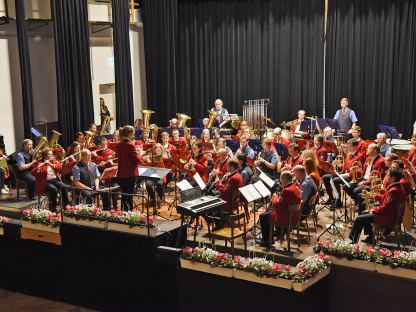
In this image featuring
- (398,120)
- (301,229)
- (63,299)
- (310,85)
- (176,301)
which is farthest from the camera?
(310,85)

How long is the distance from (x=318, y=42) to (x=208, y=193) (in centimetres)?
803

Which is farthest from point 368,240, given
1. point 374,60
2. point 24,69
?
point 24,69

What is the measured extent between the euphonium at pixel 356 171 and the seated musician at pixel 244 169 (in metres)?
1.72

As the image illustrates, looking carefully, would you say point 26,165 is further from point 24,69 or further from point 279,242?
point 279,242

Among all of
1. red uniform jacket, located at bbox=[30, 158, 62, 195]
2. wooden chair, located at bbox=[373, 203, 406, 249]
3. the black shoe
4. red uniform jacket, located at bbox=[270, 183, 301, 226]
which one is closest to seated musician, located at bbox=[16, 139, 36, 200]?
red uniform jacket, located at bbox=[30, 158, 62, 195]

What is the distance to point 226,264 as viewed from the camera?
7027 millimetres

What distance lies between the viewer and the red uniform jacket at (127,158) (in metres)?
9.22

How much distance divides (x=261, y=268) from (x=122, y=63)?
10.4m

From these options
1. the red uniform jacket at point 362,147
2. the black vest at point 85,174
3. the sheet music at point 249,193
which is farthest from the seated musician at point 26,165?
the red uniform jacket at point 362,147

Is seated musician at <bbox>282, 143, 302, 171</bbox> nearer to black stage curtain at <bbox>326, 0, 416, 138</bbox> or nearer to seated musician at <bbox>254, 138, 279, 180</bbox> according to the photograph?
seated musician at <bbox>254, 138, 279, 180</bbox>

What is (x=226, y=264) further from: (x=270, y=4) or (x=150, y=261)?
(x=270, y=4)

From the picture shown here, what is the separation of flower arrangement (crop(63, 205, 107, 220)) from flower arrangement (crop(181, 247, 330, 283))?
169 centimetres

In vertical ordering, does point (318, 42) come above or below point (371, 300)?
above

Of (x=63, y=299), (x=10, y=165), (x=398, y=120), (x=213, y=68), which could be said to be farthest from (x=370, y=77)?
(x=63, y=299)
